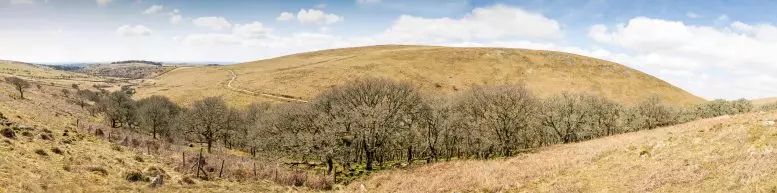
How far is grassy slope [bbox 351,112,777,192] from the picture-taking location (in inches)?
756

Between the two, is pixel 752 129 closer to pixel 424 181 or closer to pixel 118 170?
pixel 424 181

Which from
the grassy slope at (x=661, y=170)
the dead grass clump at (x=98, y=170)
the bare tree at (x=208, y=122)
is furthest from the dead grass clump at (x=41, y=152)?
the bare tree at (x=208, y=122)

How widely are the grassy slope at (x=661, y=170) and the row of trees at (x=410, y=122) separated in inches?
1129

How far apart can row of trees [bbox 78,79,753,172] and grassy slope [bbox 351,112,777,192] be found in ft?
94.1

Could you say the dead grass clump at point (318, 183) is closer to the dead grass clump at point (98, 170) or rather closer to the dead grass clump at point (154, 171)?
the dead grass clump at point (154, 171)

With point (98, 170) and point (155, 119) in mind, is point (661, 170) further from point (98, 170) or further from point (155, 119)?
point (155, 119)

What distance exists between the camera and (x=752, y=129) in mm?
24734

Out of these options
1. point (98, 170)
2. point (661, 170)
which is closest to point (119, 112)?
point (98, 170)

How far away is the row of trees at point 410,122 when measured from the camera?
62.7 m

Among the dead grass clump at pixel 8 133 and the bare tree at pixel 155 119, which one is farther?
the bare tree at pixel 155 119

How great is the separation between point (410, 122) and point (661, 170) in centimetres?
4683

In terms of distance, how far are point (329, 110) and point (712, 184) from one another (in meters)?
58.9

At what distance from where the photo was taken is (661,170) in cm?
2261

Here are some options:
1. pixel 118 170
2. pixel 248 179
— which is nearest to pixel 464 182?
pixel 248 179
